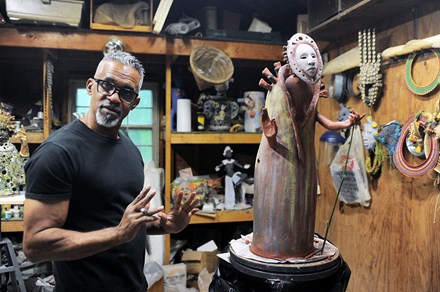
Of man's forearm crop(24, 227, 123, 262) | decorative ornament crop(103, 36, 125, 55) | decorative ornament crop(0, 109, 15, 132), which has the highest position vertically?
decorative ornament crop(103, 36, 125, 55)

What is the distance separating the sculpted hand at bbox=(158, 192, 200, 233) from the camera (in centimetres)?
144

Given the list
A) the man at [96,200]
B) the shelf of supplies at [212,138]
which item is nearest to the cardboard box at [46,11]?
the shelf of supplies at [212,138]

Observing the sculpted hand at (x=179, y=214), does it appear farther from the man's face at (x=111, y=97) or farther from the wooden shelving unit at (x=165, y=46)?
the wooden shelving unit at (x=165, y=46)

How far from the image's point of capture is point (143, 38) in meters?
2.86

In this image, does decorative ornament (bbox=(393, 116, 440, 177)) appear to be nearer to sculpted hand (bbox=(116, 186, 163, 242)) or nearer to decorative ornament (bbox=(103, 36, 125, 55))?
sculpted hand (bbox=(116, 186, 163, 242))

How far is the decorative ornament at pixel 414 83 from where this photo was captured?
5.87 feet

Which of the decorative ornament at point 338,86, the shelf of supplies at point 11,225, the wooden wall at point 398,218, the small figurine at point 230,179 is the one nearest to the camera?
the wooden wall at point 398,218

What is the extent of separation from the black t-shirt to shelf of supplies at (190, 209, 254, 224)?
1526mm

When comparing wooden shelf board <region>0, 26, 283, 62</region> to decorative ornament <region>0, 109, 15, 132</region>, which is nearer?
decorative ornament <region>0, 109, 15, 132</region>

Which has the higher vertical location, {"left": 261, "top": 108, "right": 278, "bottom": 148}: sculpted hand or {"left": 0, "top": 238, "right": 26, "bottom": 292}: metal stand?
{"left": 261, "top": 108, "right": 278, "bottom": 148}: sculpted hand

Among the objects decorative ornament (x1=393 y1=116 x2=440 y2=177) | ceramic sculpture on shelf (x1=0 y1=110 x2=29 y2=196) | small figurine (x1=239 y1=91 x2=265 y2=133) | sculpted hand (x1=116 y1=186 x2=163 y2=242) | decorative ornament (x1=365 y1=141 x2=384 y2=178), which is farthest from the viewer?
small figurine (x1=239 y1=91 x2=265 y2=133)

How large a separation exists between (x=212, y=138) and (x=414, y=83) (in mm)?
1578

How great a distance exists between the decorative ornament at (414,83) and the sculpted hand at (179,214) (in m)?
1.32

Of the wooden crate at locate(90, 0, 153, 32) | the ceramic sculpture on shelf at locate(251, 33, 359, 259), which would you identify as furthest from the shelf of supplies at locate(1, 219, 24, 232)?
the ceramic sculpture on shelf at locate(251, 33, 359, 259)
